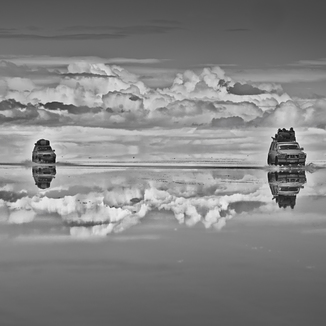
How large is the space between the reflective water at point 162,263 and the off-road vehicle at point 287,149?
38335 millimetres

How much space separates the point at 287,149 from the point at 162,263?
174ft

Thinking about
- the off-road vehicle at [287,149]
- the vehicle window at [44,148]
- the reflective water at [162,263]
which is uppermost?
the vehicle window at [44,148]

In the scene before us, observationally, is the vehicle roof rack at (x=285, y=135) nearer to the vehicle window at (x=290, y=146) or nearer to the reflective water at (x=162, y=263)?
the vehicle window at (x=290, y=146)

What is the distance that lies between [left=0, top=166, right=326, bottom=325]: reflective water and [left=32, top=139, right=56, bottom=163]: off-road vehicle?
5911 cm

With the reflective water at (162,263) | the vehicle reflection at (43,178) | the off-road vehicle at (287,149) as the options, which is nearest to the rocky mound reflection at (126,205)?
the reflective water at (162,263)

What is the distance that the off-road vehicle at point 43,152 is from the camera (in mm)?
86688

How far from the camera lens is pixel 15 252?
1630 cm

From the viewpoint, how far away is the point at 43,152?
87.1 meters

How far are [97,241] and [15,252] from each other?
2.23 meters

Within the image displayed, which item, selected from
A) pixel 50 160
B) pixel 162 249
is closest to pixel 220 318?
pixel 162 249

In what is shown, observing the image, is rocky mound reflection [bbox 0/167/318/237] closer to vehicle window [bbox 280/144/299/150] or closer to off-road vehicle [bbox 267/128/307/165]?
off-road vehicle [bbox 267/128/307/165]

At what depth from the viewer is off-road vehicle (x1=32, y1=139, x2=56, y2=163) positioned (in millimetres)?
86688

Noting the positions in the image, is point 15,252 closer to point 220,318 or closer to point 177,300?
point 177,300

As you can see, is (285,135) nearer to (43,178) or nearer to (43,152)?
(43,178)
